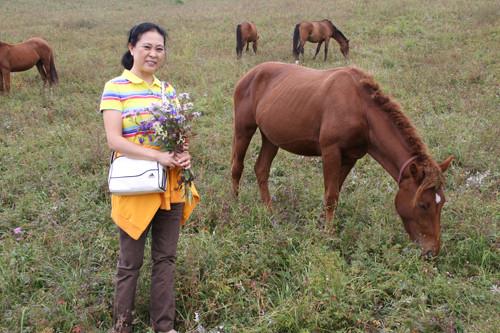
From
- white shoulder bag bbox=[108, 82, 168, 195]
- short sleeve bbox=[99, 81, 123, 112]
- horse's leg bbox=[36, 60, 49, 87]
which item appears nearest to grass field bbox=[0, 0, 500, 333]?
horse's leg bbox=[36, 60, 49, 87]

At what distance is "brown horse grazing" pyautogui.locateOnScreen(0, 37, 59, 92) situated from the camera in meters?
9.95

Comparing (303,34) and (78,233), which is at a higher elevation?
(303,34)

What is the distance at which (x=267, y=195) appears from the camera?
5.15 meters

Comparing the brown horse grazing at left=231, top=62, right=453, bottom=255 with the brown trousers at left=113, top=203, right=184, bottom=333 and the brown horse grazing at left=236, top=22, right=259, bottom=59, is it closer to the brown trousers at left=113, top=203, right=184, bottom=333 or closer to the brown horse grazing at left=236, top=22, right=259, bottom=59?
the brown trousers at left=113, top=203, right=184, bottom=333

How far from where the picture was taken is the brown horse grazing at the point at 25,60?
9953 mm

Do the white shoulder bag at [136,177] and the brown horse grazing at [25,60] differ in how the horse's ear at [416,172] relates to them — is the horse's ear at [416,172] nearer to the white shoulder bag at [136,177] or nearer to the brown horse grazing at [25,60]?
the white shoulder bag at [136,177]

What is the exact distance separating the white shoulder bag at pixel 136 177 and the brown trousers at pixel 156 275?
32 cm

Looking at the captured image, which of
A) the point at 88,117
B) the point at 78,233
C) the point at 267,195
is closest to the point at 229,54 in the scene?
the point at 88,117

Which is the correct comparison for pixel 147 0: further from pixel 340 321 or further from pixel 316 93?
pixel 340 321

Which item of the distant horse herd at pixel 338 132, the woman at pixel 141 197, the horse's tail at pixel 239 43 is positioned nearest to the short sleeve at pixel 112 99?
the woman at pixel 141 197

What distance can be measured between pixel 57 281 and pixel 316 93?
3.04m

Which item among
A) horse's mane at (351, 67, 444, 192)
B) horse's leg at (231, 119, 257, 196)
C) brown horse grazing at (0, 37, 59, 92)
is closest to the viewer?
horse's mane at (351, 67, 444, 192)

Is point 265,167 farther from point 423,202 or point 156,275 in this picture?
point 156,275

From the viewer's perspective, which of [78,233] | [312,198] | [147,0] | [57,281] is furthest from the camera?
[147,0]
